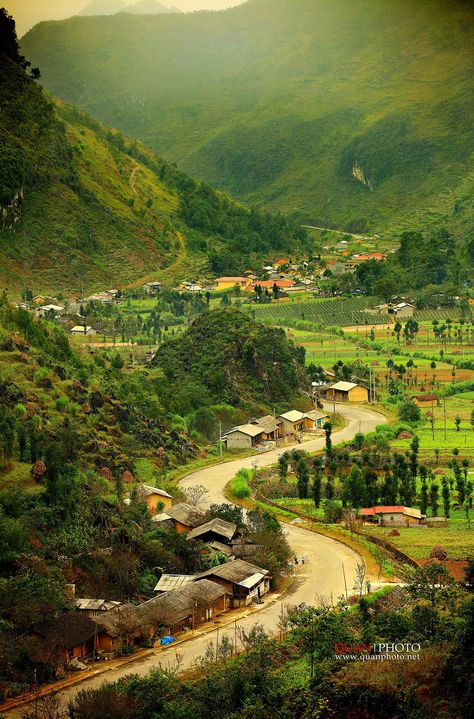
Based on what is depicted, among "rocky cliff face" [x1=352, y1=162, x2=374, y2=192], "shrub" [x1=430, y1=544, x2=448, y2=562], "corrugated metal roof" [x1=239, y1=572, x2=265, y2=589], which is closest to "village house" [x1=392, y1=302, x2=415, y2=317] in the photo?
"shrub" [x1=430, y1=544, x2=448, y2=562]

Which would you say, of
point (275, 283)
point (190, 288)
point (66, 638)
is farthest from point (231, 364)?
point (66, 638)

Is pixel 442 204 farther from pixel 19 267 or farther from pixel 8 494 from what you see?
pixel 8 494

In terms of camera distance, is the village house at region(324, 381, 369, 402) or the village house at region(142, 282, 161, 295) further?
the village house at region(142, 282, 161, 295)

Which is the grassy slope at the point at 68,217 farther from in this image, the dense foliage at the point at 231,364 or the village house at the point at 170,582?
the village house at the point at 170,582

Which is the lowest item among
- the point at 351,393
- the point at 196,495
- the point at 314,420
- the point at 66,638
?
the point at 351,393

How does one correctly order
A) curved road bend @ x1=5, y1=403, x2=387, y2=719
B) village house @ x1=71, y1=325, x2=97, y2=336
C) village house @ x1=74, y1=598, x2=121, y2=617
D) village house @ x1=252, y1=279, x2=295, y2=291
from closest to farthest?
curved road bend @ x1=5, y1=403, x2=387, y2=719, village house @ x1=74, y1=598, x2=121, y2=617, village house @ x1=71, y1=325, x2=97, y2=336, village house @ x1=252, y1=279, x2=295, y2=291

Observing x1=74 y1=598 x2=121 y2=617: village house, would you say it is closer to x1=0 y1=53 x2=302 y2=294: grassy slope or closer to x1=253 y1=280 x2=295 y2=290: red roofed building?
x1=0 y1=53 x2=302 y2=294: grassy slope

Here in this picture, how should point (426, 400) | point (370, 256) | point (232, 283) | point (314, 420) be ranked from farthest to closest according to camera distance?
point (370, 256), point (232, 283), point (426, 400), point (314, 420)

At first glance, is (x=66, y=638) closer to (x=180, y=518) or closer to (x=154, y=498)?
(x=180, y=518)
